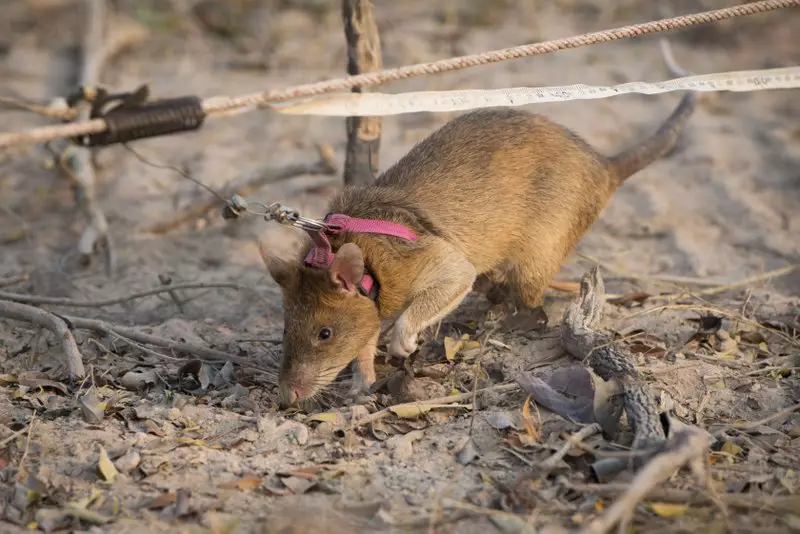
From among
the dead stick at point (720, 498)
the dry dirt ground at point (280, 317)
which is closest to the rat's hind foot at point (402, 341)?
the dry dirt ground at point (280, 317)

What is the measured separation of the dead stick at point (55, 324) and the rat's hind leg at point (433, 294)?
4.87ft

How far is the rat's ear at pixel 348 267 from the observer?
3.87m

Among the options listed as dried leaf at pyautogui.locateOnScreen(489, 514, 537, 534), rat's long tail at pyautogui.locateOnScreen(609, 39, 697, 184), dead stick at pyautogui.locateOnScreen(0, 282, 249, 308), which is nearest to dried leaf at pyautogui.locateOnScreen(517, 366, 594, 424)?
dried leaf at pyautogui.locateOnScreen(489, 514, 537, 534)

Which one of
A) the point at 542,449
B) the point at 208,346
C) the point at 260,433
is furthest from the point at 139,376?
the point at 542,449

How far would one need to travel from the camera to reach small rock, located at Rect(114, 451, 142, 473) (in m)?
3.33

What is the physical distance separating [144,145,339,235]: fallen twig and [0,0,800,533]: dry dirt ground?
3.0 inches

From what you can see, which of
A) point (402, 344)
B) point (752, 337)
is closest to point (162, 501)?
point (402, 344)

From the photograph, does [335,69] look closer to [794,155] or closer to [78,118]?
[78,118]

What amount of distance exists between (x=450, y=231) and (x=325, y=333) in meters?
0.98

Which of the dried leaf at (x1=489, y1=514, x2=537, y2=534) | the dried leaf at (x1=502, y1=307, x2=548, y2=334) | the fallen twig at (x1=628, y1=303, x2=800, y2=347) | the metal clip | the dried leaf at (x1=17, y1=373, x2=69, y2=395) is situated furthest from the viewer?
the dried leaf at (x1=502, y1=307, x2=548, y2=334)

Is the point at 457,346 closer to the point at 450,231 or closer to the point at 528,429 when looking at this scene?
the point at 450,231

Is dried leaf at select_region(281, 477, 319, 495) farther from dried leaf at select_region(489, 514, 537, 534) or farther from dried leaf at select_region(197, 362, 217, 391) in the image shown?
dried leaf at select_region(197, 362, 217, 391)

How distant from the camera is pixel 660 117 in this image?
7.22 m

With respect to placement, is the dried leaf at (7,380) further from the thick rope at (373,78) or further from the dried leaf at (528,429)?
the dried leaf at (528,429)
